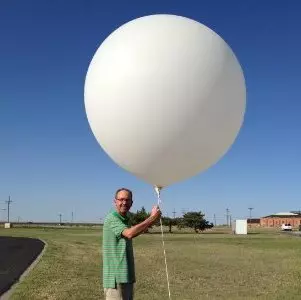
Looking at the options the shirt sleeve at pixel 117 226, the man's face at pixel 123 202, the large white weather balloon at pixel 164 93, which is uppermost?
the large white weather balloon at pixel 164 93

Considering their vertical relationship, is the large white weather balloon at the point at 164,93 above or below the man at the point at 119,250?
above

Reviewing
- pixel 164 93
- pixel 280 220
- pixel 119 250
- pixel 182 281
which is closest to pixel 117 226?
pixel 119 250

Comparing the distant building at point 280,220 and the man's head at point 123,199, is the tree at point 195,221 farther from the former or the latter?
the man's head at point 123,199

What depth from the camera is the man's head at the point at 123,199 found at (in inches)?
198

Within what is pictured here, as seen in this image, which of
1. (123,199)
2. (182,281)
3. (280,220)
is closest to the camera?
(123,199)

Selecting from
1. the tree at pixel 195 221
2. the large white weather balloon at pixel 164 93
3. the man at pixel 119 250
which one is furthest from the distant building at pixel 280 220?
the man at pixel 119 250

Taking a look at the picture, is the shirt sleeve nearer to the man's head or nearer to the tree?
the man's head

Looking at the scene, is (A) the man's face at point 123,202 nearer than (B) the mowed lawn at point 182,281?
Yes

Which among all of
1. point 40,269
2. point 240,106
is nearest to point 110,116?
point 240,106

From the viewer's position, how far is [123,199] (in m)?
5.03

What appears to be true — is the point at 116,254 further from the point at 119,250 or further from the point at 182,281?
the point at 182,281

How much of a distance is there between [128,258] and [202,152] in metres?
1.39

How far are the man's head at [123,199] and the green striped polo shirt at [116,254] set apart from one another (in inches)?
3.6

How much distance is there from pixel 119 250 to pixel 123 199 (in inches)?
19.1
